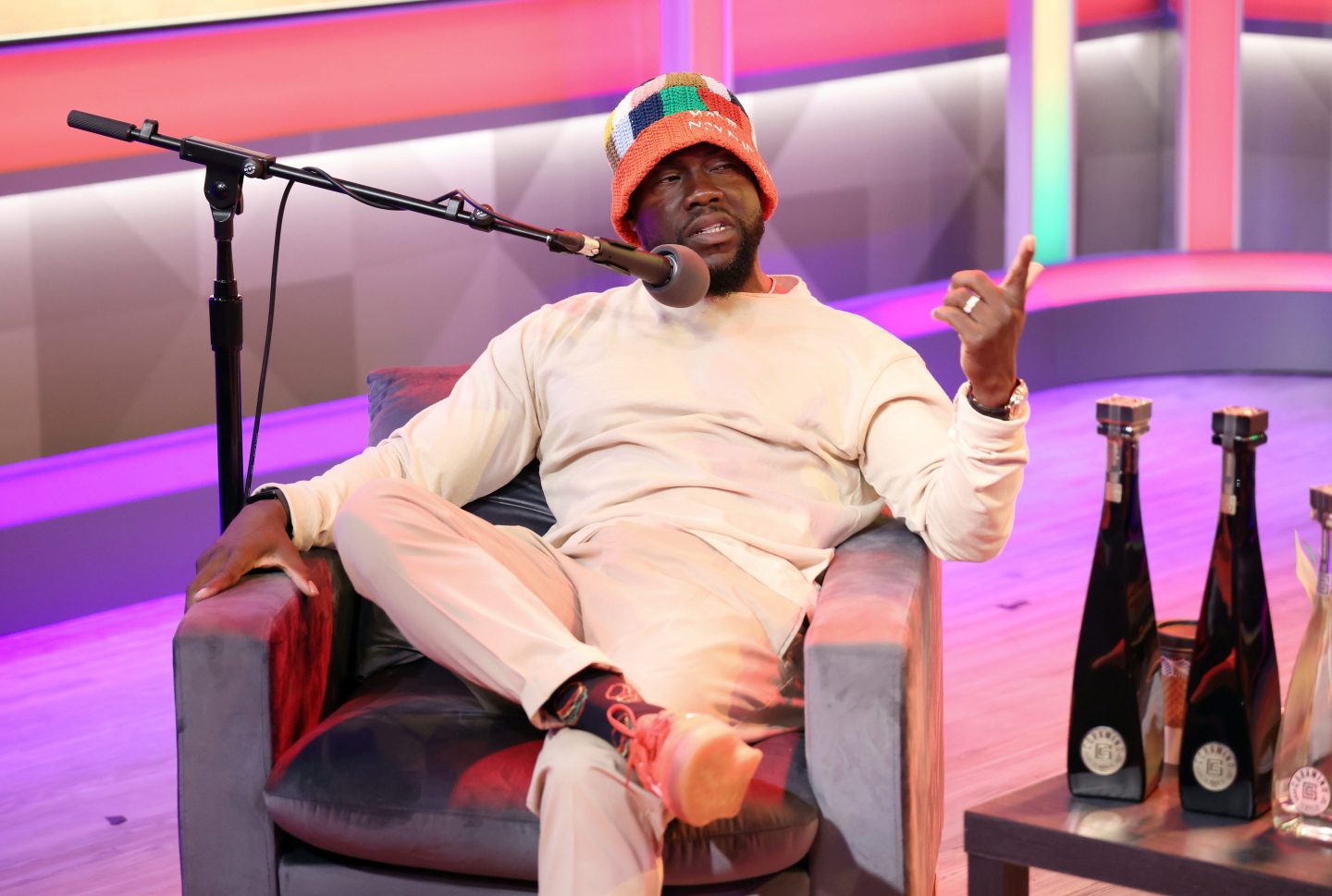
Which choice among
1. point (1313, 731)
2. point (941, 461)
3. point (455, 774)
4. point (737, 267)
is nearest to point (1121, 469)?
point (1313, 731)

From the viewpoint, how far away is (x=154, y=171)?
4461mm

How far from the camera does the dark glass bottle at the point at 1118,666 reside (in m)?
1.69

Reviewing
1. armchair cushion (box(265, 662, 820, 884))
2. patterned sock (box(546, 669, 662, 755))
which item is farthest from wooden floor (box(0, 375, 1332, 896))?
patterned sock (box(546, 669, 662, 755))

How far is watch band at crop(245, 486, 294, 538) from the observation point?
2.42m

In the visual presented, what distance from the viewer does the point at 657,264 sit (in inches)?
89.9

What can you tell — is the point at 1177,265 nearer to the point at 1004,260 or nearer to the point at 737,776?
the point at 1004,260

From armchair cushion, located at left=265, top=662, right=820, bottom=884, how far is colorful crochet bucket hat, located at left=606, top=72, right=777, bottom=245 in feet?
3.31

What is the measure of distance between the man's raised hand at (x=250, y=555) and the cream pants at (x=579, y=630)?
0.12m

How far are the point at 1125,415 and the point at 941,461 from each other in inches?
28.1

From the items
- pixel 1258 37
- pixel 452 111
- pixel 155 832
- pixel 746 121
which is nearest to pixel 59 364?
pixel 452 111

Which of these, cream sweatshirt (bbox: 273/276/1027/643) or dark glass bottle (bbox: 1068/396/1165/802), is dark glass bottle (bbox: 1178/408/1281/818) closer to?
dark glass bottle (bbox: 1068/396/1165/802)

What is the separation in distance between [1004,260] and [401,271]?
8.57 feet

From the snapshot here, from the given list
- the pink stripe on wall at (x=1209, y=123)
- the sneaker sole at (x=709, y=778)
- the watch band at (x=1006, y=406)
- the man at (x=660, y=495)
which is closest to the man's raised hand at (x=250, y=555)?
the man at (x=660, y=495)

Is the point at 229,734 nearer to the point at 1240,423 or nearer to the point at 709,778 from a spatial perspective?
the point at 709,778
